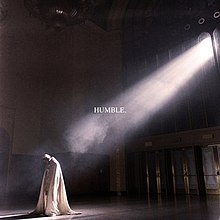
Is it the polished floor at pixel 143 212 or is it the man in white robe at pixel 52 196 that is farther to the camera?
the man in white robe at pixel 52 196

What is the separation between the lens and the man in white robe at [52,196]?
473cm

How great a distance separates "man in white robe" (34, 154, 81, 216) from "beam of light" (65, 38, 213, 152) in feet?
14.2

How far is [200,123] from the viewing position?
877 centimetres

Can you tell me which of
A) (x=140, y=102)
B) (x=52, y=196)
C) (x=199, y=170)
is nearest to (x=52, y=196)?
(x=52, y=196)

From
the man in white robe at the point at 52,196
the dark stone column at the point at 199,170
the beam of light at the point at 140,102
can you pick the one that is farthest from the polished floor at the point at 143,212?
the beam of light at the point at 140,102

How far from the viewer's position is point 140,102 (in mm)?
10398

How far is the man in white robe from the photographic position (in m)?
4.73

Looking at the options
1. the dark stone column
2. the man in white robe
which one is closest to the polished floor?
the man in white robe

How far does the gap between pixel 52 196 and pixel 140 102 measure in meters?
6.36

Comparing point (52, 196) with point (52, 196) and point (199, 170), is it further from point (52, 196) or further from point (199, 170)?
point (199, 170)

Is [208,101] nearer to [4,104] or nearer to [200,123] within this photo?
[200,123]

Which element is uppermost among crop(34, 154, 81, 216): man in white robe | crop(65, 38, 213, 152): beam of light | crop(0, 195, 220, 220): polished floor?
crop(65, 38, 213, 152): beam of light

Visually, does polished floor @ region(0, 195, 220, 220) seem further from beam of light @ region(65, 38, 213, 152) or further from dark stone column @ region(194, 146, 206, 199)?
beam of light @ region(65, 38, 213, 152)

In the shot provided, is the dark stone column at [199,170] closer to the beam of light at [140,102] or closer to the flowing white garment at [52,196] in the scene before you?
the beam of light at [140,102]
